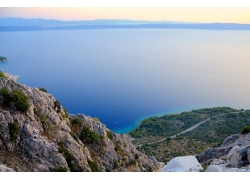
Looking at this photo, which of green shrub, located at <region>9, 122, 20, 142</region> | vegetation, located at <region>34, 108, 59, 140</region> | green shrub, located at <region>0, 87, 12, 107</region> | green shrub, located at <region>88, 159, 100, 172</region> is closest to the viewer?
green shrub, located at <region>9, 122, 20, 142</region>

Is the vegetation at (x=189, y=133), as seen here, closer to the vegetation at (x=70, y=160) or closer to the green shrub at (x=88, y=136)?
the green shrub at (x=88, y=136)

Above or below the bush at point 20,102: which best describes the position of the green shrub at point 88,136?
below

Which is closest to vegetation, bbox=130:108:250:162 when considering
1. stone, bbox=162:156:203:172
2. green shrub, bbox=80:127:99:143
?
green shrub, bbox=80:127:99:143

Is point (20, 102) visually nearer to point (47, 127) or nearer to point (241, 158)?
point (47, 127)

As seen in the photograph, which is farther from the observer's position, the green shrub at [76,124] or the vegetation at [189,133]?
the vegetation at [189,133]

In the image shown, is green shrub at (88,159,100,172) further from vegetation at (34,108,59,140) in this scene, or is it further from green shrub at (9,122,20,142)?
green shrub at (9,122,20,142)

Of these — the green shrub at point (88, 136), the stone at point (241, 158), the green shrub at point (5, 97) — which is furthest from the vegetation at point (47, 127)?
the stone at point (241, 158)
